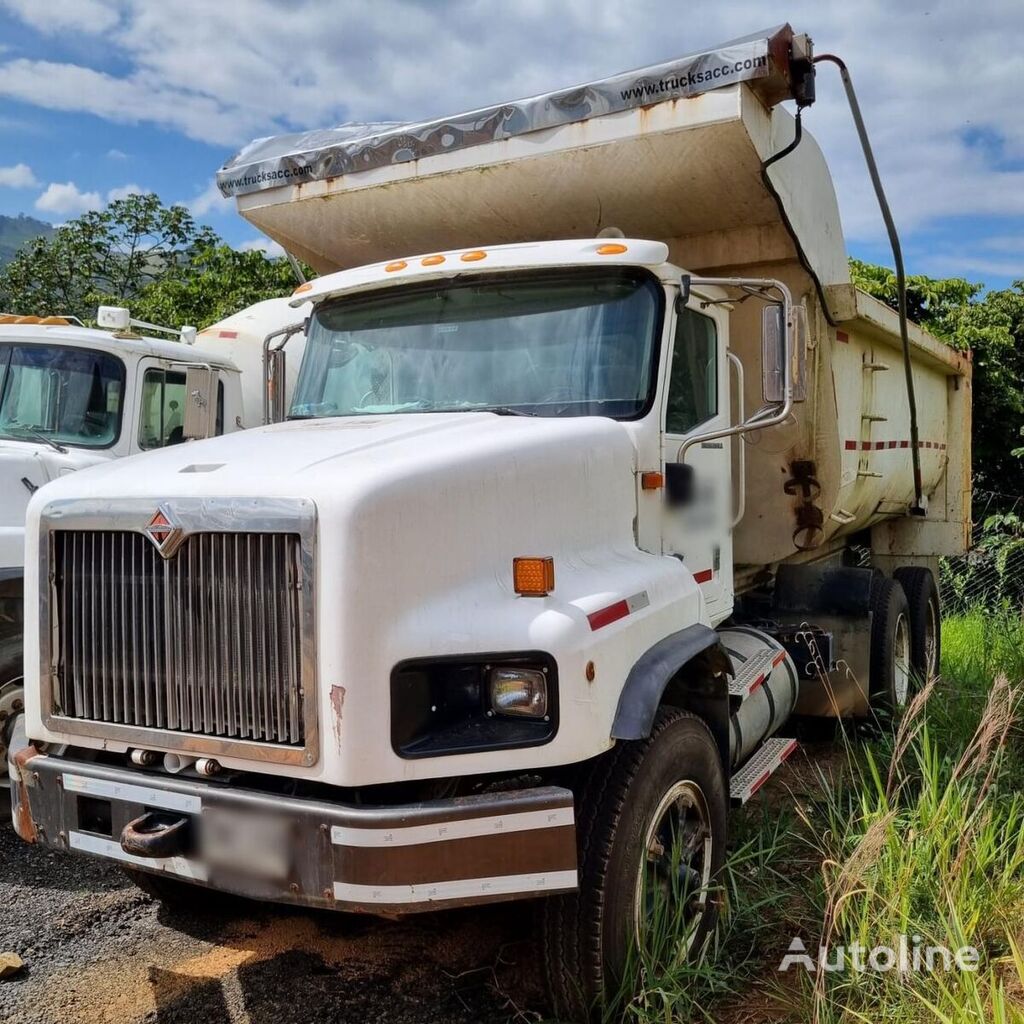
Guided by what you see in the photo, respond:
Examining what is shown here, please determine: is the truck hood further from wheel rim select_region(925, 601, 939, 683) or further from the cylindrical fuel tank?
wheel rim select_region(925, 601, 939, 683)

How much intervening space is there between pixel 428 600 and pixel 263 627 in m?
0.46

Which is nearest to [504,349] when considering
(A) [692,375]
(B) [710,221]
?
(A) [692,375]

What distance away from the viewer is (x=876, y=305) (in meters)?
5.97

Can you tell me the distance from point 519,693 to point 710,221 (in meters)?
3.09

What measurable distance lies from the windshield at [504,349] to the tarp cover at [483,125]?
37.1 inches

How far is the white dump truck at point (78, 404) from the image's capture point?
5.12 m

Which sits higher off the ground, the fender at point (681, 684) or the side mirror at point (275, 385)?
the side mirror at point (275, 385)

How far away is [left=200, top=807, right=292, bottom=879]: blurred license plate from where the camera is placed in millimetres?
2699

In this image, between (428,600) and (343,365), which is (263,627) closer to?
(428,600)

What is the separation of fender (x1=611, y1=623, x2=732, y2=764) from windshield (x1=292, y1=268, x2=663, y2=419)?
91 cm

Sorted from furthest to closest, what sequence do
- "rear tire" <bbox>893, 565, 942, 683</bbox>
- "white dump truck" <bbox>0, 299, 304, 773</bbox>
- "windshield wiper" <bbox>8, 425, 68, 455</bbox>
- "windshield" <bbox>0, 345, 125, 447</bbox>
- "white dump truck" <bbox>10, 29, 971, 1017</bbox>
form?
"rear tire" <bbox>893, 565, 942, 683</bbox> → "windshield" <bbox>0, 345, 125, 447</bbox> → "windshield wiper" <bbox>8, 425, 68, 455</bbox> → "white dump truck" <bbox>0, 299, 304, 773</bbox> → "white dump truck" <bbox>10, 29, 971, 1017</bbox>

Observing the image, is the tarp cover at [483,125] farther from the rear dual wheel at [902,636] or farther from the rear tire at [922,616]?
the rear tire at [922,616]

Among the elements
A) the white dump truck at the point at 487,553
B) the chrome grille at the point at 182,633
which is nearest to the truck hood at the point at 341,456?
the white dump truck at the point at 487,553

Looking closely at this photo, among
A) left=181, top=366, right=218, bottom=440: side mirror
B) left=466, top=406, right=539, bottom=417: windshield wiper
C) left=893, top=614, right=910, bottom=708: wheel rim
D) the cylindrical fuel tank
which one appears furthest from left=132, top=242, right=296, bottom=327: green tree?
left=466, top=406, right=539, bottom=417: windshield wiper
